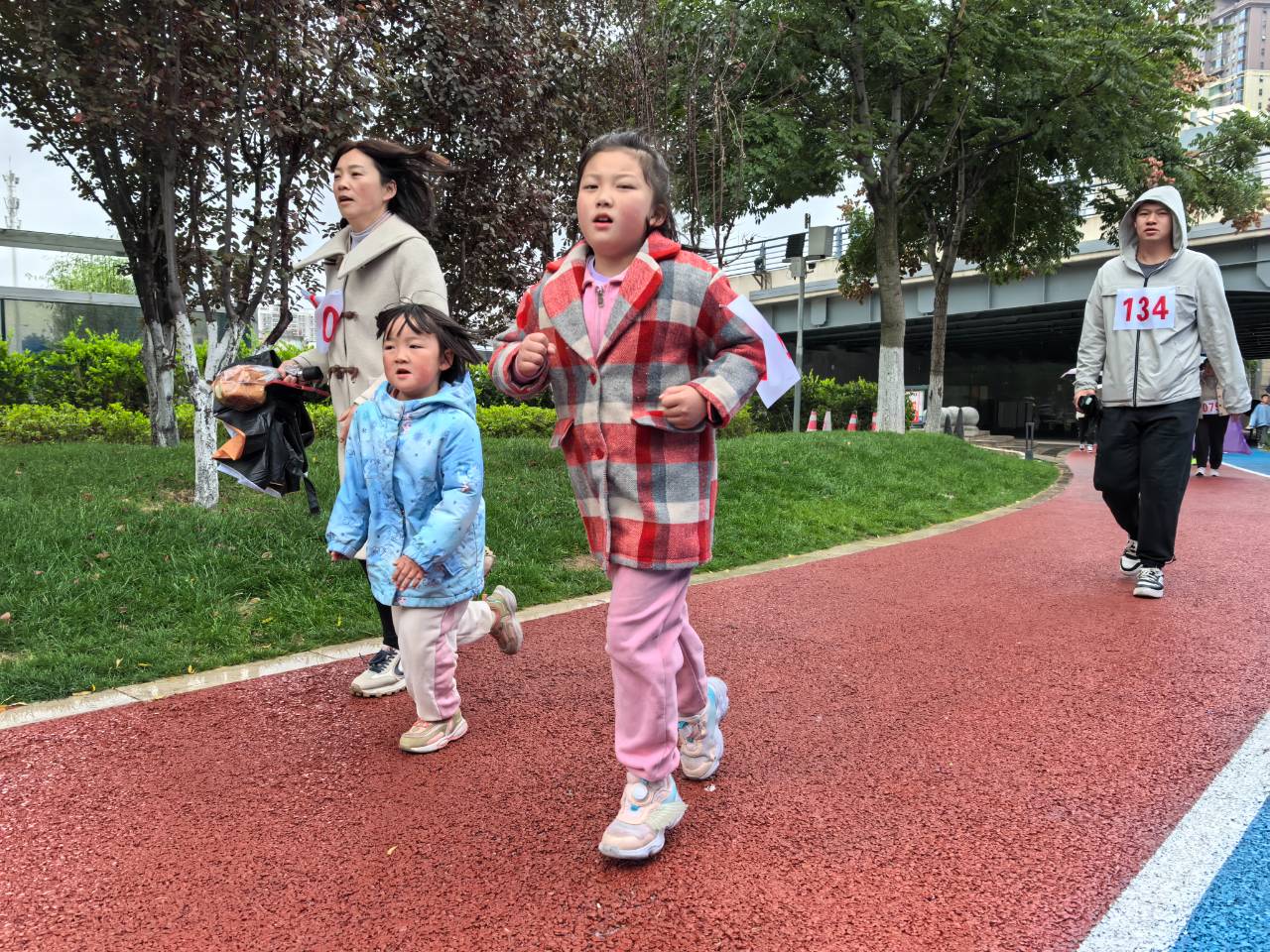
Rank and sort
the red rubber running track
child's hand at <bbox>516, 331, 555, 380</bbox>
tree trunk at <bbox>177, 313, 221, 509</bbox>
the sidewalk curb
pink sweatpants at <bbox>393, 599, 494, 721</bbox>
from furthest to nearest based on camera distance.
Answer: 1. tree trunk at <bbox>177, 313, 221, 509</bbox>
2. the sidewalk curb
3. pink sweatpants at <bbox>393, 599, 494, 721</bbox>
4. child's hand at <bbox>516, 331, 555, 380</bbox>
5. the red rubber running track

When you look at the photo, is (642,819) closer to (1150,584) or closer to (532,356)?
(532,356)

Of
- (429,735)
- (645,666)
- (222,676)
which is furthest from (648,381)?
(222,676)

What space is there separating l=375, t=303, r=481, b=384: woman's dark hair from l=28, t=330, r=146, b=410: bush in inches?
536

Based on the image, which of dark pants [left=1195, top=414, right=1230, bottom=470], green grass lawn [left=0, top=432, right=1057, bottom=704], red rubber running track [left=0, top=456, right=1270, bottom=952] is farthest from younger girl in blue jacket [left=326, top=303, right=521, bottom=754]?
dark pants [left=1195, top=414, right=1230, bottom=470]

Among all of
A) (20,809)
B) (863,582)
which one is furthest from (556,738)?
(863,582)

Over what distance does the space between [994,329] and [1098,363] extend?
35.6 m

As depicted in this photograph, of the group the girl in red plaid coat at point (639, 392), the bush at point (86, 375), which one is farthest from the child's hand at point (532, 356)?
the bush at point (86, 375)

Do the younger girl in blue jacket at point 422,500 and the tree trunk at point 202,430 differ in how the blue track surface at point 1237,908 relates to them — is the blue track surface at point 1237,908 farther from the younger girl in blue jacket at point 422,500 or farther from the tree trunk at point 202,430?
the tree trunk at point 202,430

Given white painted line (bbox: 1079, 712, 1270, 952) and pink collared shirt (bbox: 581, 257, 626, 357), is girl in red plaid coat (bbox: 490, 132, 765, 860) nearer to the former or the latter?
pink collared shirt (bbox: 581, 257, 626, 357)

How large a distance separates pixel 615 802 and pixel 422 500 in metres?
1.10

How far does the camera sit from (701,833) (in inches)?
96.3

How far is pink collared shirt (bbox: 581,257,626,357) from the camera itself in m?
2.36

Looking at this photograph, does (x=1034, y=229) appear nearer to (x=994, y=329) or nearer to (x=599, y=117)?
(x=599, y=117)

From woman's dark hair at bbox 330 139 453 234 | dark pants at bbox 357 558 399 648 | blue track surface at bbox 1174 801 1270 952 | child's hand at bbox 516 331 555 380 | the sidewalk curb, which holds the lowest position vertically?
the sidewalk curb
